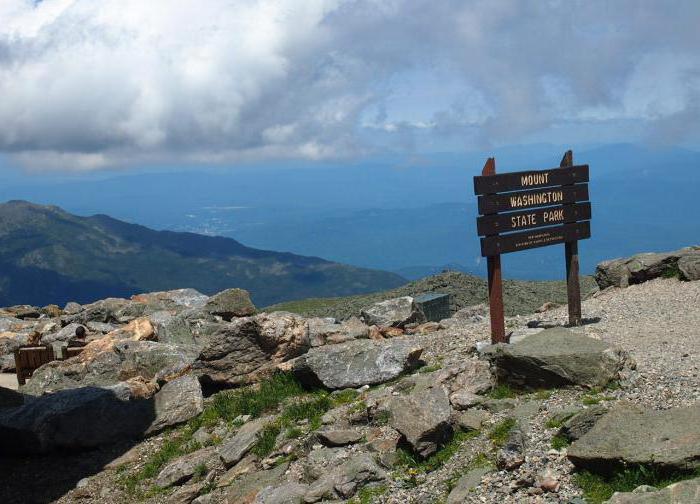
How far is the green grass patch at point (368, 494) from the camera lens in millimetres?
11595

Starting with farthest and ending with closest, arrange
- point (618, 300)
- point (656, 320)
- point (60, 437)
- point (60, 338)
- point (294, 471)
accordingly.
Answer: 1. point (60, 338)
2. point (618, 300)
3. point (656, 320)
4. point (60, 437)
5. point (294, 471)

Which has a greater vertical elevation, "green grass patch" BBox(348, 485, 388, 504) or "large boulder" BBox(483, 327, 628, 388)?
"large boulder" BBox(483, 327, 628, 388)

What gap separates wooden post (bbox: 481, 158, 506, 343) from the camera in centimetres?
1773

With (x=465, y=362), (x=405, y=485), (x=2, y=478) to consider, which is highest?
(x=465, y=362)

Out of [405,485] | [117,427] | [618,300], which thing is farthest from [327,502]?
[618,300]

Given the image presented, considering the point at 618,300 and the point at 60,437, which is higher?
the point at 618,300

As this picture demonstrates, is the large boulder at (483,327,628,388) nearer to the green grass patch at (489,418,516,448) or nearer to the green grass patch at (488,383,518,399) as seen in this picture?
the green grass patch at (488,383,518,399)

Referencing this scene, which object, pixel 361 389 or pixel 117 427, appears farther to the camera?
pixel 117 427

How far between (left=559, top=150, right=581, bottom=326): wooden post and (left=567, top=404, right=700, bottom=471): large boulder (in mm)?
8898

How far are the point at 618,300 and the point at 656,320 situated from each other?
13.5ft

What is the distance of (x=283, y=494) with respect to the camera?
12500 millimetres

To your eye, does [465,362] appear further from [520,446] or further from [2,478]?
[2,478]

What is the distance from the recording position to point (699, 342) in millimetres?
16266

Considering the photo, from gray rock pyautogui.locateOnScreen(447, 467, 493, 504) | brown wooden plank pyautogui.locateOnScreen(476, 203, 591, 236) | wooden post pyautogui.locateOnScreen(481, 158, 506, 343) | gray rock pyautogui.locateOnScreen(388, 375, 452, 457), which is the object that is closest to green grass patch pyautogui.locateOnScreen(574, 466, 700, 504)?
gray rock pyautogui.locateOnScreen(447, 467, 493, 504)
